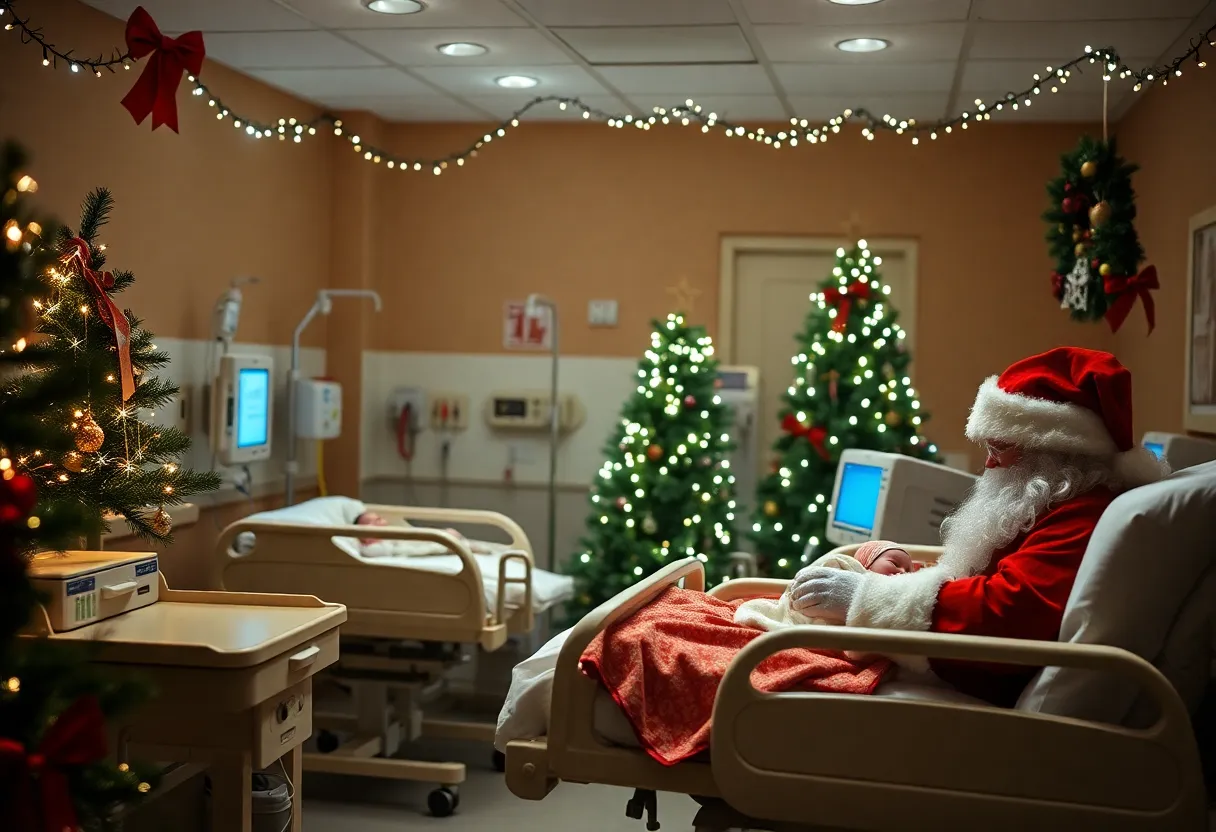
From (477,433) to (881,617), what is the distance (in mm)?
4258

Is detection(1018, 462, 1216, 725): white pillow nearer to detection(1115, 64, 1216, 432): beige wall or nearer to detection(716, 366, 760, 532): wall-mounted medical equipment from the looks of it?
detection(1115, 64, 1216, 432): beige wall

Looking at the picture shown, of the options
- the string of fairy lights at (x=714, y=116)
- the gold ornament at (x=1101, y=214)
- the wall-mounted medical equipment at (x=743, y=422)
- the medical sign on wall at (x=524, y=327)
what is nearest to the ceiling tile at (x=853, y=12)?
the string of fairy lights at (x=714, y=116)

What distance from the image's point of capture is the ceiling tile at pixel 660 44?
4555 mm

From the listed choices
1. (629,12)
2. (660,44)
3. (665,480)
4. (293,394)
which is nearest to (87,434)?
(629,12)

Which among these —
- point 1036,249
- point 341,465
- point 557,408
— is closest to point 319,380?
point 341,465

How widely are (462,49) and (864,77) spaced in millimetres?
1679

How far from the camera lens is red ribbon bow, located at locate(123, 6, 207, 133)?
317cm

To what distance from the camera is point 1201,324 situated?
173 inches

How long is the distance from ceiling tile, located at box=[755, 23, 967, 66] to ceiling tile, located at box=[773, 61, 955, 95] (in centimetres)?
9

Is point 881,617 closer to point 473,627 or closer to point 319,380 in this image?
point 473,627

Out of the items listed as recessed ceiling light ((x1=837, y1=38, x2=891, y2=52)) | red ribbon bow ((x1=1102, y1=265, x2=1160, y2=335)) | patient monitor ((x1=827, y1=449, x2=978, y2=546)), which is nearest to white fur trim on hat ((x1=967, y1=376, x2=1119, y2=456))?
red ribbon bow ((x1=1102, y1=265, x2=1160, y2=335))

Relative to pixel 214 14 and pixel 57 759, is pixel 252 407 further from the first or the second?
pixel 57 759

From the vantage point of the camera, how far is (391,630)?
4391mm

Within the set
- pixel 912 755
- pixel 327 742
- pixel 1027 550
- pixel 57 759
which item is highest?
pixel 1027 550
